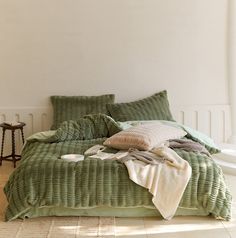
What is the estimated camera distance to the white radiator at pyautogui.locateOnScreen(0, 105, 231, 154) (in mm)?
4441

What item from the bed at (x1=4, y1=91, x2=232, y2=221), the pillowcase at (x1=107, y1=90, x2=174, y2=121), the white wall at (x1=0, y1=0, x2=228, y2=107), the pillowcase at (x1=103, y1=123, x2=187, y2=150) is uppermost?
the white wall at (x1=0, y1=0, x2=228, y2=107)

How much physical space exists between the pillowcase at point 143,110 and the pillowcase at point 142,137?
0.68m

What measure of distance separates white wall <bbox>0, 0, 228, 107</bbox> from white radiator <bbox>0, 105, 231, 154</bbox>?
0.09 meters

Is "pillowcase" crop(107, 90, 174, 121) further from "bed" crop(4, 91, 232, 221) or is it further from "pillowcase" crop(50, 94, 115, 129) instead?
"bed" crop(4, 91, 232, 221)

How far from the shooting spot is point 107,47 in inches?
174

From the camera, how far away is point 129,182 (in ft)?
9.53

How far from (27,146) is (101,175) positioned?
1046 millimetres

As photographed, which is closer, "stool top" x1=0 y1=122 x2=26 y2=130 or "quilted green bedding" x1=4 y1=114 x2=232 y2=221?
"quilted green bedding" x1=4 y1=114 x2=232 y2=221

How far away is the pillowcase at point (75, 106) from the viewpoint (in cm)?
429

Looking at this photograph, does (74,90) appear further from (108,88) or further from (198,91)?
(198,91)

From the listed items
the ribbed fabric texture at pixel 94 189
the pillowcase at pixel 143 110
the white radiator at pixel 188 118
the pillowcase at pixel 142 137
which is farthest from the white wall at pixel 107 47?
the ribbed fabric texture at pixel 94 189

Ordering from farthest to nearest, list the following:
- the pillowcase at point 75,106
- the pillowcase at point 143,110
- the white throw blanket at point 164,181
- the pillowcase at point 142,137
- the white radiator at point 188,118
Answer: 1. the white radiator at point 188,118
2. the pillowcase at point 75,106
3. the pillowcase at point 143,110
4. the pillowcase at point 142,137
5. the white throw blanket at point 164,181

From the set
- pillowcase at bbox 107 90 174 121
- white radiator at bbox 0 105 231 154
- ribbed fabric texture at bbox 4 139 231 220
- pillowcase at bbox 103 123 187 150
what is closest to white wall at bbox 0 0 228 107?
white radiator at bbox 0 105 231 154

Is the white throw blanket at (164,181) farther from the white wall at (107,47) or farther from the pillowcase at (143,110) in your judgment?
the white wall at (107,47)
